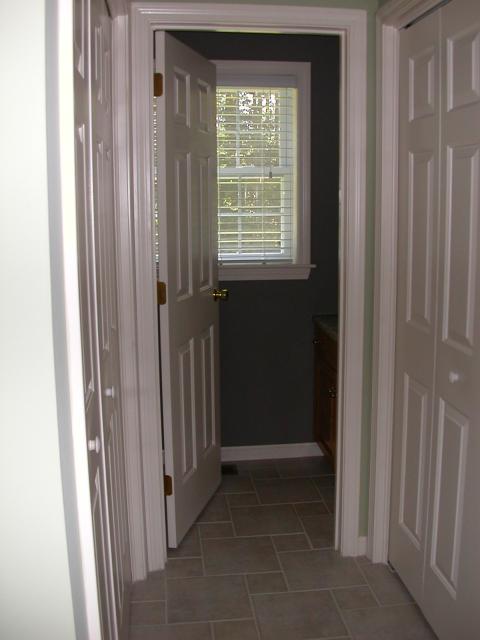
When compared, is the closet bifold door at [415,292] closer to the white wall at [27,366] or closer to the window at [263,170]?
the window at [263,170]

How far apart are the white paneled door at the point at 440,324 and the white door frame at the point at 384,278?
0.16 ft

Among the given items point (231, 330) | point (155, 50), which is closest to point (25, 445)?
point (155, 50)

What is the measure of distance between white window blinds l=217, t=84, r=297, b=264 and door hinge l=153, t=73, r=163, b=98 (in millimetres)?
1167

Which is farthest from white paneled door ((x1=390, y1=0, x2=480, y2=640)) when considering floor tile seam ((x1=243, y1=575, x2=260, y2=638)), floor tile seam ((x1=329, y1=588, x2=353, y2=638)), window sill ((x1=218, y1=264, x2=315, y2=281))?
window sill ((x1=218, y1=264, x2=315, y2=281))

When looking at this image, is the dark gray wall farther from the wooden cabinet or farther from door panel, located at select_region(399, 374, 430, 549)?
door panel, located at select_region(399, 374, 430, 549)

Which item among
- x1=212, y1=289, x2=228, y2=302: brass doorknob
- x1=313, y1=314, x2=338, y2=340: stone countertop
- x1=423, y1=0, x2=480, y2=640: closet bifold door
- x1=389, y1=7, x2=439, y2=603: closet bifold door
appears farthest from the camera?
x1=313, y1=314, x2=338, y2=340: stone countertop

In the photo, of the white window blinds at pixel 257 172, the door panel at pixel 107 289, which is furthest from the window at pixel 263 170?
the door panel at pixel 107 289

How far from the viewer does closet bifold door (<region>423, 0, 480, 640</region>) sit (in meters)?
2.11

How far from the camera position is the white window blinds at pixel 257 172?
393cm

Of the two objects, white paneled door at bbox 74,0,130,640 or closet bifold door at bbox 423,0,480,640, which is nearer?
white paneled door at bbox 74,0,130,640

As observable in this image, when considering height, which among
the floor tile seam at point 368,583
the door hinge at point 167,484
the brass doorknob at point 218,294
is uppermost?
the brass doorknob at point 218,294

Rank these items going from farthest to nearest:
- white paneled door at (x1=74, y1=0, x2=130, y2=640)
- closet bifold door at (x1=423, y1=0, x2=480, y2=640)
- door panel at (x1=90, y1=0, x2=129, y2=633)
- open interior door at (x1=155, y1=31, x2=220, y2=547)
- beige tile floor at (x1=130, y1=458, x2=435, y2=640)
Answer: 1. open interior door at (x1=155, y1=31, x2=220, y2=547)
2. beige tile floor at (x1=130, y1=458, x2=435, y2=640)
3. closet bifold door at (x1=423, y1=0, x2=480, y2=640)
4. door panel at (x1=90, y1=0, x2=129, y2=633)
5. white paneled door at (x1=74, y1=0, x2=130, y2=640)

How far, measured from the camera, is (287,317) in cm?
412

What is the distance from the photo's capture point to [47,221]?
1.15 meters
